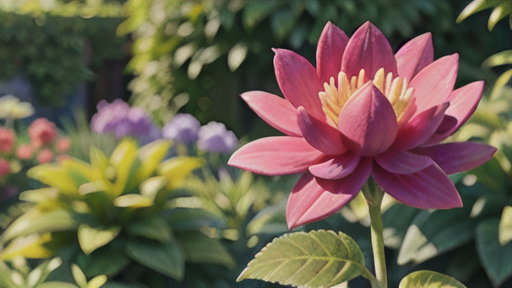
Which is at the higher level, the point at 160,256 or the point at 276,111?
the point at 276,111

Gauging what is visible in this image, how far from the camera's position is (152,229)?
4.90ft

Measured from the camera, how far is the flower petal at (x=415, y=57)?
674mm

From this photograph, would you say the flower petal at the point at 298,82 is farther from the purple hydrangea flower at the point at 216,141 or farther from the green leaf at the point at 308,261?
the purple hydrangea flower at the point at 216,141

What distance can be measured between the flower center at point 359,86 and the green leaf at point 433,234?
831 millimetres

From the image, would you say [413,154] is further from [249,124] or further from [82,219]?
[249,124]

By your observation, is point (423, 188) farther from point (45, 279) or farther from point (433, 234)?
point (45, 279)

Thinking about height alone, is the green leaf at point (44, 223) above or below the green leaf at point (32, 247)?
above

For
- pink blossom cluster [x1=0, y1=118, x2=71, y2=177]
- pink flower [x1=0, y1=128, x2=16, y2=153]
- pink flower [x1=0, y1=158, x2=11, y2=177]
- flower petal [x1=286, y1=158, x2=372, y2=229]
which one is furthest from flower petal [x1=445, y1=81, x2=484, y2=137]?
pink flower [x1=0, y1=128, x2=16, y2=153]

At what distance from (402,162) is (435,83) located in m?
0.12

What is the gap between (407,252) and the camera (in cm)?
137

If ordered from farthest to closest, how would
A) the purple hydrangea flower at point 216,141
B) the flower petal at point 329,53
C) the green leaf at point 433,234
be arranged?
the purple hydrangea flower at point 216,141 < the green leaf at point 433,234 < the flower petal at point 329,53

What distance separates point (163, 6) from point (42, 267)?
109 inches

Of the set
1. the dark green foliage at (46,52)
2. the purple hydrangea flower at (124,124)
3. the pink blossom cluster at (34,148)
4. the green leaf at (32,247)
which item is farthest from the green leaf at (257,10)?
the dark green foliage at (46,52)

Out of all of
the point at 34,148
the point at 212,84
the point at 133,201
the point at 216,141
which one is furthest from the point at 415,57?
the point at 212,84
